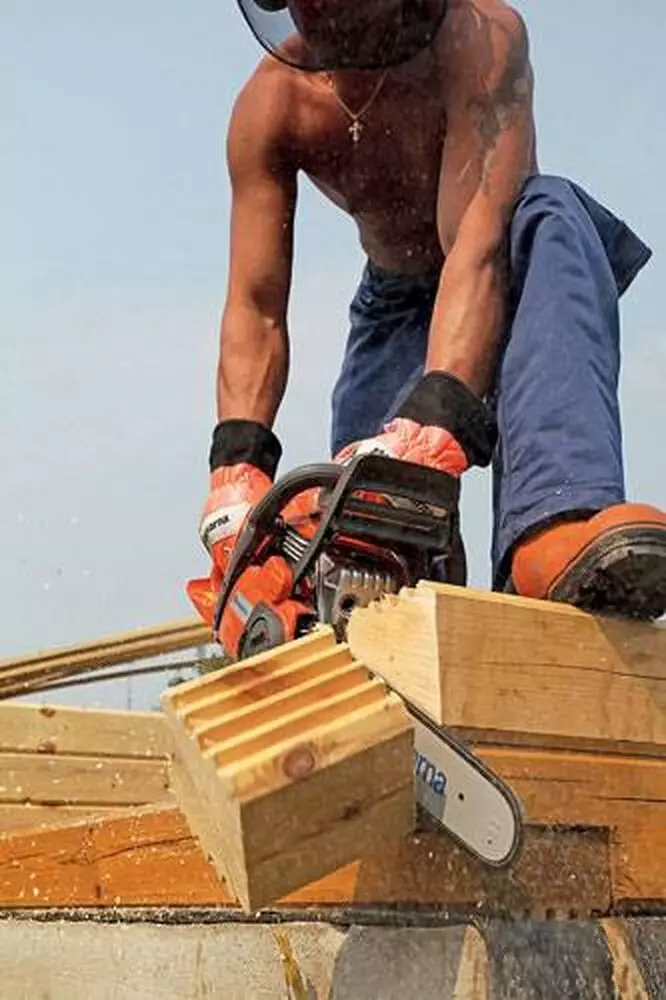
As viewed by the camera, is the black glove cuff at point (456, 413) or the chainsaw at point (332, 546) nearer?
the chainsaw at point (332, 546)

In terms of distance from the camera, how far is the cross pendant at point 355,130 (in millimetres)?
2725

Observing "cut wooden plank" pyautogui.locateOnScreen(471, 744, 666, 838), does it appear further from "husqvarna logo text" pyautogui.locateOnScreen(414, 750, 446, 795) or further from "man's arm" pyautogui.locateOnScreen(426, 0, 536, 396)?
"man's arm" pyautogui.locateOnScreen(426, 0, 536, 396)

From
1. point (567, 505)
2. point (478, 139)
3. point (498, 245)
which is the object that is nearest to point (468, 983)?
point (567, 505)

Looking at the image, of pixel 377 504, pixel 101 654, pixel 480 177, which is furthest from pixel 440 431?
pixel 101 654

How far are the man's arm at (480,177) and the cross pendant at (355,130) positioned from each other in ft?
0.72

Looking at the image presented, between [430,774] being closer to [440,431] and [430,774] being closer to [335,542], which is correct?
[335,542]

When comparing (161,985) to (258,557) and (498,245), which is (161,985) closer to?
(258,557)

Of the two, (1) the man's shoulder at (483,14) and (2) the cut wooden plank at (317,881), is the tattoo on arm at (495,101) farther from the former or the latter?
(2) the cut wooden plank at (317,881)

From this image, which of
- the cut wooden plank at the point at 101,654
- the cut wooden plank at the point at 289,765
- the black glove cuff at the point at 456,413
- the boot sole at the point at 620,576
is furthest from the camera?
the cut wooden plank at the point at 101,654

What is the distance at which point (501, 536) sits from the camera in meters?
2.20

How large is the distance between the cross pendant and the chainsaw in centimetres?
93

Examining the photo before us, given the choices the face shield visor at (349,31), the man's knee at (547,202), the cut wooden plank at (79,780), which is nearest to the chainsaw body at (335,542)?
the man's knee at (547,202)

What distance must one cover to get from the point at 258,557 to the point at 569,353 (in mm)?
602

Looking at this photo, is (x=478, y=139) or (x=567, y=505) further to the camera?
(x=478, y=139)
